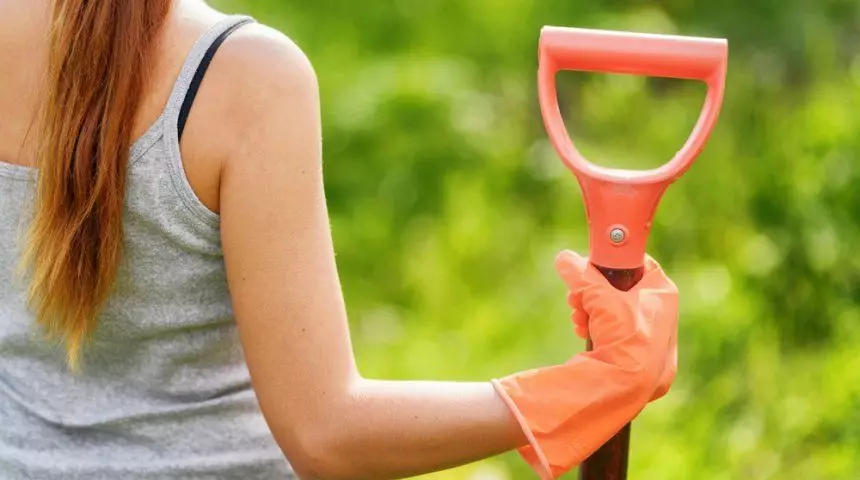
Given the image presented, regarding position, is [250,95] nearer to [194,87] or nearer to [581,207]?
[194,87]

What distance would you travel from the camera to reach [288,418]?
50.5 inches

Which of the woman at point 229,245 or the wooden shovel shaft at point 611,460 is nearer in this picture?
the woman at point 229,245

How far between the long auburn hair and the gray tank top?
0.16 ft

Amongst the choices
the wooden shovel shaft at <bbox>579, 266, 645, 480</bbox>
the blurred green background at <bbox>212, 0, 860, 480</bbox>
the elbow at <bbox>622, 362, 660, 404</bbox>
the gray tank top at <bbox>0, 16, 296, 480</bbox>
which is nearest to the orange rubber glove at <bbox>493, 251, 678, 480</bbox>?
the elbow at <bbox>622, 362, 660, 404</bbox>

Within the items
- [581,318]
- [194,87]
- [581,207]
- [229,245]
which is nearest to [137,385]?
[229,245]

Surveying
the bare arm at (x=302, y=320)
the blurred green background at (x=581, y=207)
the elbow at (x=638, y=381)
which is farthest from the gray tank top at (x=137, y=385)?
the blurred green background at (x=581, y=207)

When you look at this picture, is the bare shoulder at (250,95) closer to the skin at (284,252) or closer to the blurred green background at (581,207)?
the skin at (284,252)

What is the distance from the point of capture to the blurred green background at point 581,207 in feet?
9.82

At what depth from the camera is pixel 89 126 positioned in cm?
126

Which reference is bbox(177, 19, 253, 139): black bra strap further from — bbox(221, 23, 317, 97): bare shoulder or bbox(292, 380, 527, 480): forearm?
bbox(292, 380, 527, 480): forearm

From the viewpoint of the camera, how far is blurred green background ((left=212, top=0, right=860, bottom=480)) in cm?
299

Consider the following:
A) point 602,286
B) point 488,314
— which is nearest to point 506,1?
point 488,314

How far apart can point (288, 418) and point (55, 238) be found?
0.96ft

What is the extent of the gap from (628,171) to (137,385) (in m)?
0.58
